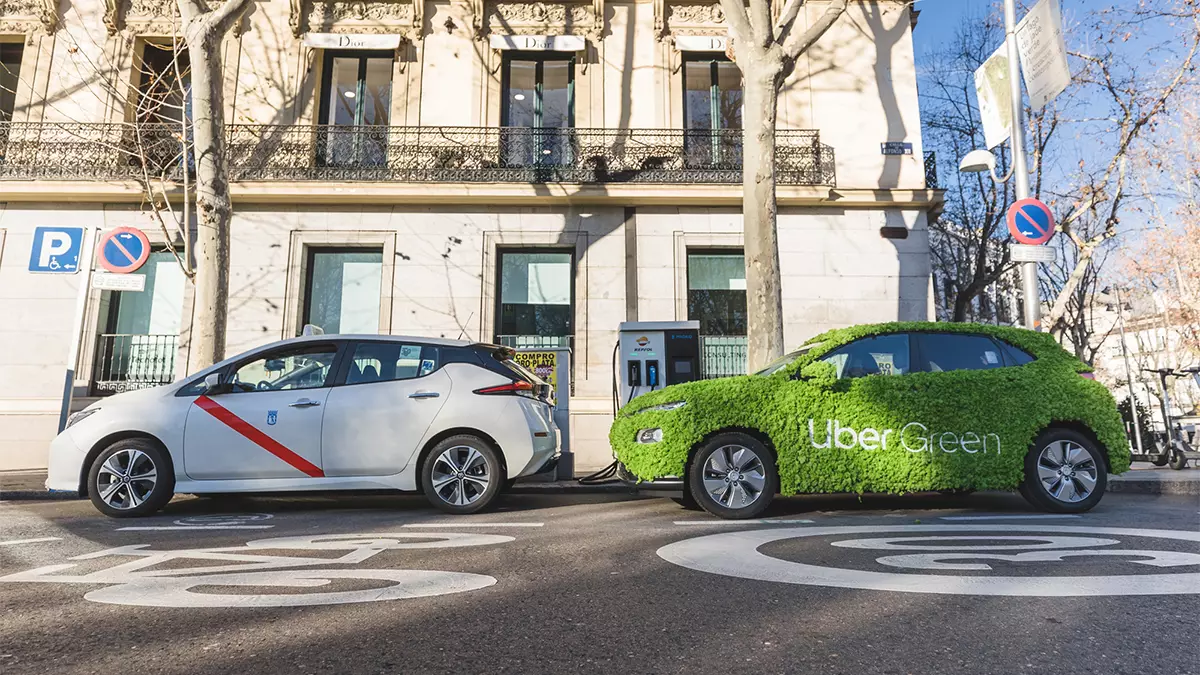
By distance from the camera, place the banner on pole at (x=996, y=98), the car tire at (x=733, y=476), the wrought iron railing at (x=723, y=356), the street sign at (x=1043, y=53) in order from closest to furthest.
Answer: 1. the car tire at (x=733, y=476)
2. the street sign at (x=1043, y=53)
3. the banner on pole at (x=996, y=98)
4. the wrought iron railing at (x=723, y=356)

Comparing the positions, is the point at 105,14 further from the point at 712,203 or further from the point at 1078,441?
the point at 1078,441

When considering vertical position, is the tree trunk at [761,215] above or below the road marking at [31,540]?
above

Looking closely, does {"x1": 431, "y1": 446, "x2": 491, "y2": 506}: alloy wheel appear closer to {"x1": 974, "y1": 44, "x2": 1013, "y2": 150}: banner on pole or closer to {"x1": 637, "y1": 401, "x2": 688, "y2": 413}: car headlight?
{"x1": 637, "y1": 401, "x2": 688, "y2": 413}: car headlight

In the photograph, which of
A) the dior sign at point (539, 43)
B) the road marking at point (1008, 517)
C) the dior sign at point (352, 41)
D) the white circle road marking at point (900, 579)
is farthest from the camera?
the dior sign at point (539, 43)

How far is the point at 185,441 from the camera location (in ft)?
19.2

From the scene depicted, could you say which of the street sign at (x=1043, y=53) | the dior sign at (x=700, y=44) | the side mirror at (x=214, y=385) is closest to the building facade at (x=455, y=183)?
the dior sign at (x=700, y=44)

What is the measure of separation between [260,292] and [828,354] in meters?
11.2

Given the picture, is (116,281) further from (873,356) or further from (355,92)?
(873,356)

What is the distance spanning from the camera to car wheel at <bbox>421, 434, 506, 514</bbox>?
5922 mm

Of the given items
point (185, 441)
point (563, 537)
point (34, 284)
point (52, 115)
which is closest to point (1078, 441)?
point (563, 537)

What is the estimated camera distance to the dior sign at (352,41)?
13828 millimetres

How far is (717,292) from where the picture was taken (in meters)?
13.6

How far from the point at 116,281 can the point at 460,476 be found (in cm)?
591

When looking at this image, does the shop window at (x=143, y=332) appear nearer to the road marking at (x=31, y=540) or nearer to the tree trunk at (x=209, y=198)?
the tree trunk at (x=209, y=198)
